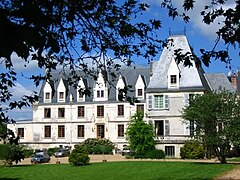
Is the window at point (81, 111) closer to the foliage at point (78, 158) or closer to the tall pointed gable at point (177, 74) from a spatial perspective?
the tall pointed gable at point (177, 74)

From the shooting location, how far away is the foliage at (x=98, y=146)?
166 feet

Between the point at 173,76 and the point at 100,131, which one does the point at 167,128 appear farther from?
the point at 100,131

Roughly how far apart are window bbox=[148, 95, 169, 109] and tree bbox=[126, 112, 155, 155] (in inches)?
210

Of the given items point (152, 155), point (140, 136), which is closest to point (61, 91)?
point (140, 136)

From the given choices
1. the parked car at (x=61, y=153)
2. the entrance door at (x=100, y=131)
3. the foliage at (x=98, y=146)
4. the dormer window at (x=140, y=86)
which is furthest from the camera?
the entrance door at (x=100, y=131)

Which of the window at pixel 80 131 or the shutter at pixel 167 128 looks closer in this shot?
the shutter at pixel 167 128

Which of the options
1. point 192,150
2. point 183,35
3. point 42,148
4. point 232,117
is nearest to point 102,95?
point 42,148

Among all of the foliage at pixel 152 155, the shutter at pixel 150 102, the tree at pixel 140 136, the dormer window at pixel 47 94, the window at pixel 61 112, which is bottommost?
the foliage at pixel 152 155

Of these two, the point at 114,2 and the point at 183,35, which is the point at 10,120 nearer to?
the point at 114,2

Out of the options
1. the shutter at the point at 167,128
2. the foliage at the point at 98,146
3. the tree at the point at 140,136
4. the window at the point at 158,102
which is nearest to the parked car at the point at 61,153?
the foliage at the point at 98,146

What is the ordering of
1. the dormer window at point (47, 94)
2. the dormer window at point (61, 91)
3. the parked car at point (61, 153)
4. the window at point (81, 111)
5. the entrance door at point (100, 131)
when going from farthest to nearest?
the dormer window at point (47, 94) → the dormer window at point (61, 91) → the window at point (81, 111) → the entrance door at point (100, 131) → the parked car at point (61, 153)

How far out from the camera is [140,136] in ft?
131

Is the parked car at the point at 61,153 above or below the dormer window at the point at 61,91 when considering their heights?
below

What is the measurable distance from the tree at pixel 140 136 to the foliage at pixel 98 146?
10886 millimetres
